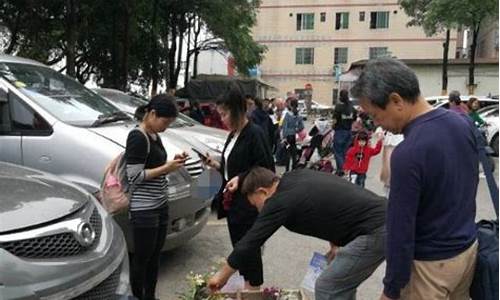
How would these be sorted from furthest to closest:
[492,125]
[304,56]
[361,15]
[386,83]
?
[304,56]
[361,15]
[492,125]
[386,83]

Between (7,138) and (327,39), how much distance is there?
51894 mm

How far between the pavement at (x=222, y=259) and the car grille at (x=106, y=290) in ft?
4.75

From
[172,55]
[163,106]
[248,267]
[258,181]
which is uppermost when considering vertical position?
[172,55]

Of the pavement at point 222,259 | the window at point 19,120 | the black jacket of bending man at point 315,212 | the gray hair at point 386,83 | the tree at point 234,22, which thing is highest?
the tree at point 234,22

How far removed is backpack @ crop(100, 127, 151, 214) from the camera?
3.54 m

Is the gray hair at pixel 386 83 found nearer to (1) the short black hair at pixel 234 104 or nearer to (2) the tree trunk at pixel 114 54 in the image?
(1) the short black hair at pixel 234 104

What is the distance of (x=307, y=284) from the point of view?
10.7 feet

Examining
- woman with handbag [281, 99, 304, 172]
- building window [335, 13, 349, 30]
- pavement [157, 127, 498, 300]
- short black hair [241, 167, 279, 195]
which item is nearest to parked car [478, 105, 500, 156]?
woman with handbag [281, 99, 304, 172]

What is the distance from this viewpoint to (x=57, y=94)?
501cm

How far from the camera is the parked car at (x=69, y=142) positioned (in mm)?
4316

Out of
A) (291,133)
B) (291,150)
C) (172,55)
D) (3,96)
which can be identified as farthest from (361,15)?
(3,96)

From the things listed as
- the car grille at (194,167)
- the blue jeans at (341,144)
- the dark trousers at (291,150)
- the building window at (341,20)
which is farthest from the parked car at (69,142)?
the building window at (341,20)

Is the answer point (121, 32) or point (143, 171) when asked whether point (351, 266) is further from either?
point (121, 32)

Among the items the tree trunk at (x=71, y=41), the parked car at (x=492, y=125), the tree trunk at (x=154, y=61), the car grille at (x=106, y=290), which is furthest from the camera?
the tree trunk at (x=154, y=61)
